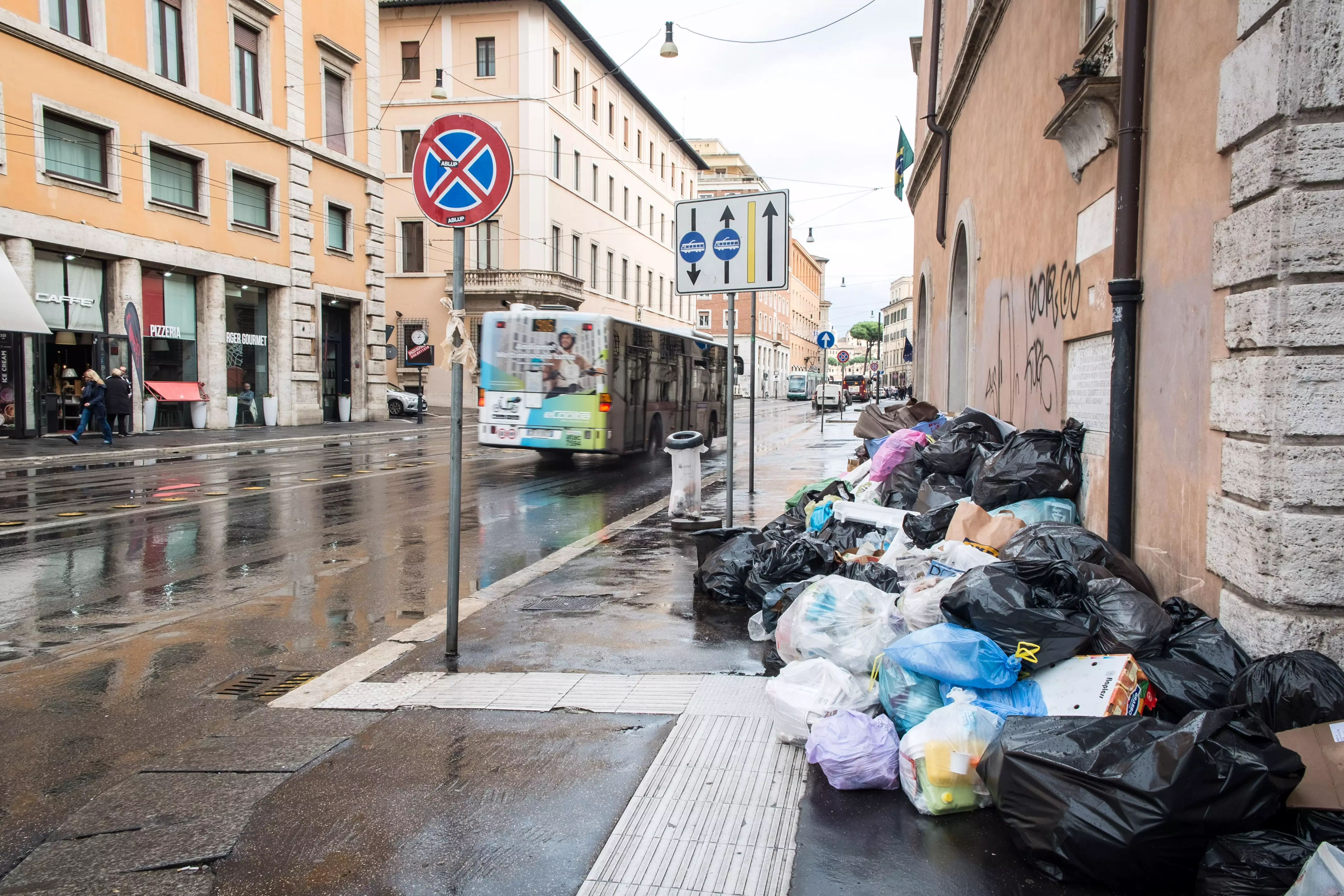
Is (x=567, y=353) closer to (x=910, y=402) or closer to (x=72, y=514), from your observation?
(x=910, y=402)

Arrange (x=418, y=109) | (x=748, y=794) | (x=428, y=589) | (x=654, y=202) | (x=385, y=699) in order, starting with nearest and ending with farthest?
(x=748, y=794)
(x=385, y=699)
(x=428, y=589)
(x=418, y=109)
(x=654, y=202)

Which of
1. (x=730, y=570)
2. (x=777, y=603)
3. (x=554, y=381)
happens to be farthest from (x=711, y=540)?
(x=554, y=381)

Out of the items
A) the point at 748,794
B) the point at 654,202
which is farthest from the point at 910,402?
the point at 654,202

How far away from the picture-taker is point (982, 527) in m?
5.54

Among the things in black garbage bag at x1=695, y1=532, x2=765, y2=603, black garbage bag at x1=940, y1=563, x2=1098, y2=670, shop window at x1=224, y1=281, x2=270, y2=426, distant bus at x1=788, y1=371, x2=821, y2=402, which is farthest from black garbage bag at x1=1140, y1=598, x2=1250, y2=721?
distant bus at x1=788, y1=371, x2=821, y2=402

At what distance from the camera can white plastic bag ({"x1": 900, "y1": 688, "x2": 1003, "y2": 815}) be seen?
10.3ft

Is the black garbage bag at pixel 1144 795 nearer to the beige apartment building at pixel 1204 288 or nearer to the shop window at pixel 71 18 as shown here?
the beige apartment building at pixel 1204 288

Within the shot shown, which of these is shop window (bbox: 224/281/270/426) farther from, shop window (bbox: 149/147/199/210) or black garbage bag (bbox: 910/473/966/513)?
black garbage bag (bbox: 910/473/966/513)

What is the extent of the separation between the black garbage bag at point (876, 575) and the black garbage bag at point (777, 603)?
0.76 ft

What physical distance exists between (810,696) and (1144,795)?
138 cm

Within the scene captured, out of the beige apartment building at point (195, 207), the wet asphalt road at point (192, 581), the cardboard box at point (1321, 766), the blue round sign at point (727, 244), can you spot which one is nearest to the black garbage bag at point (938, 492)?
the blue round sign at point (727, 244)

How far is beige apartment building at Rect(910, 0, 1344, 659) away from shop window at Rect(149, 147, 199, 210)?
20795 millimetres

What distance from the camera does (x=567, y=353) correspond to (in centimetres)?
1521

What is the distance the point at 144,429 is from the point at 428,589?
18383 millimetres
